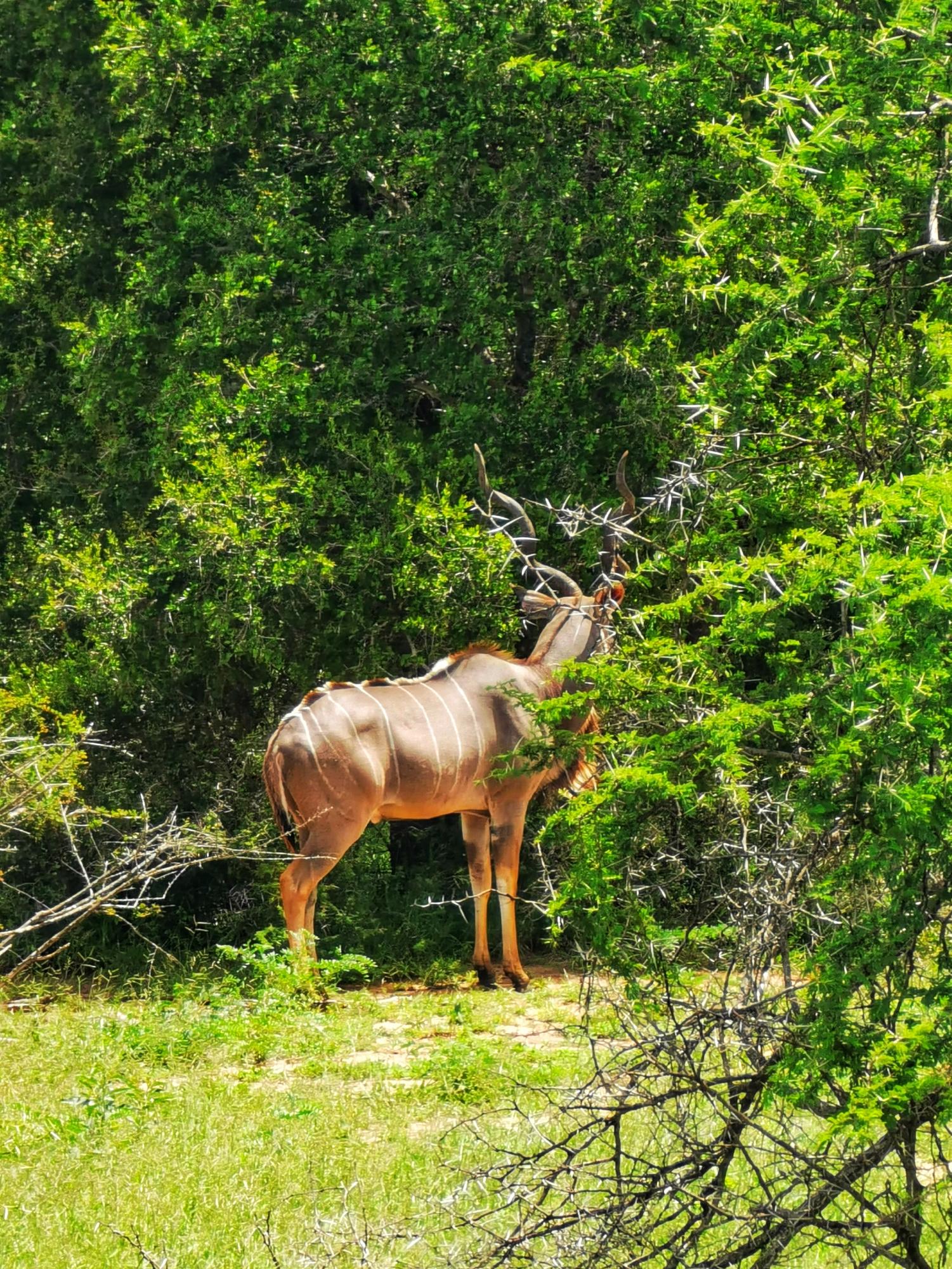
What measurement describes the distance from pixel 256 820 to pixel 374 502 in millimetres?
1901

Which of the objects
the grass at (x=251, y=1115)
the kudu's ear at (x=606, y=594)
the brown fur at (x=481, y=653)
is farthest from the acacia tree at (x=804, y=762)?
the brown fur at (x=481, y=653)

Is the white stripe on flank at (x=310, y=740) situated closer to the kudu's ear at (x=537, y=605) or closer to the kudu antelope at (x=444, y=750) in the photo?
the kudu antelope at (x=444, y=750)

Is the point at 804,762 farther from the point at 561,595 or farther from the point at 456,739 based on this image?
the point at 561,595

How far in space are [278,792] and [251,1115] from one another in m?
2.38

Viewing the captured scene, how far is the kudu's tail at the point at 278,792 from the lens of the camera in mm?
8258

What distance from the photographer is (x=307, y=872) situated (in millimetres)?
8172

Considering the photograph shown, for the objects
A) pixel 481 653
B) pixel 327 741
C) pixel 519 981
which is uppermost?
pixel 481 653

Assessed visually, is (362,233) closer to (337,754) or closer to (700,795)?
(337,754)

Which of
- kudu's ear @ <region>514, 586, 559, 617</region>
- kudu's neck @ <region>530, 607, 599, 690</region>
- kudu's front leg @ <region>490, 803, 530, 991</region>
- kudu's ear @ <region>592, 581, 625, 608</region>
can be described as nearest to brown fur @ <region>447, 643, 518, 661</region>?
kudu's neck @ <region>530, 607, 599, 690</region>

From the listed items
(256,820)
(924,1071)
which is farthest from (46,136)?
(924,1071)

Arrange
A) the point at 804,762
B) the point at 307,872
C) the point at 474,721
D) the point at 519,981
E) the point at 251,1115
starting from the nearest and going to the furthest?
1. the point at 804,762
2. the point at 251,1115
3. the point at 307,872
4. the point at 519,981
5. the point at 474,721

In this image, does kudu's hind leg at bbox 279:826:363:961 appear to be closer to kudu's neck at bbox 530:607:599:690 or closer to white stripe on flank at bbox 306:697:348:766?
white stripe on flank at bbox 306:697:348:766

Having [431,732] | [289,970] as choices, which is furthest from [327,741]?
[289,970]

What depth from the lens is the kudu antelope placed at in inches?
323
